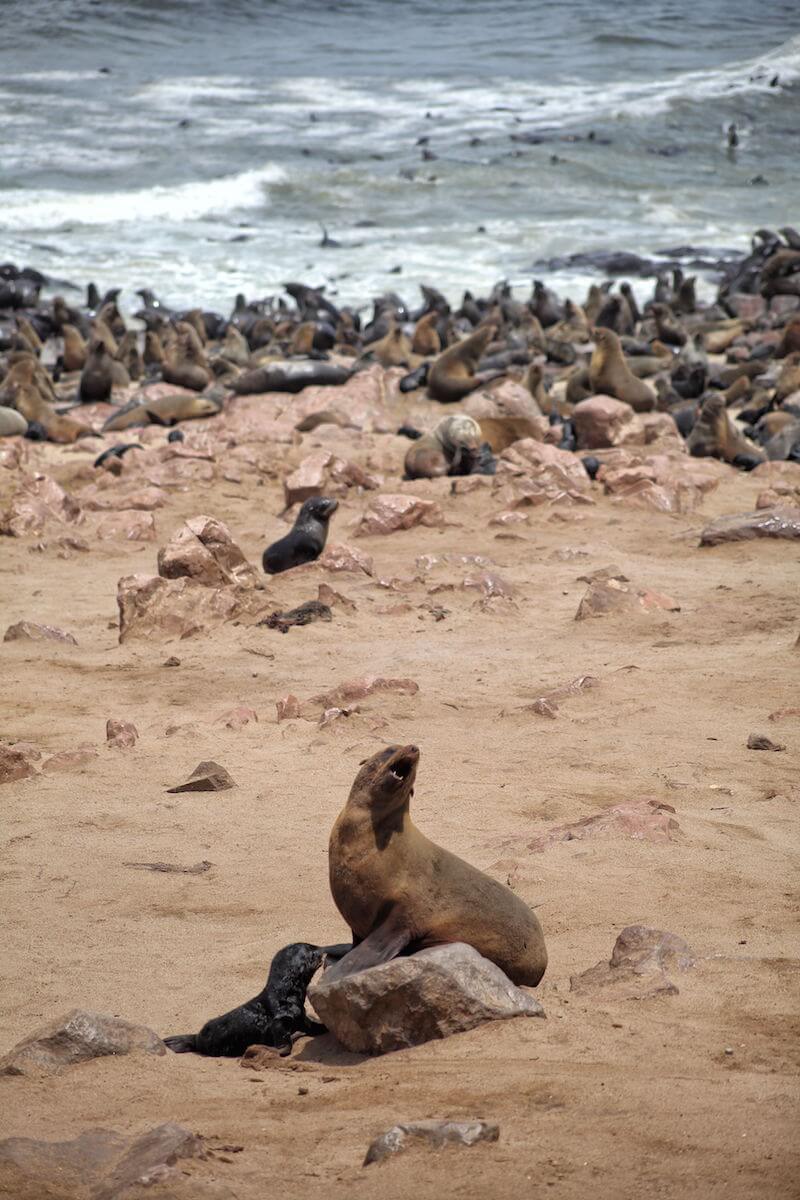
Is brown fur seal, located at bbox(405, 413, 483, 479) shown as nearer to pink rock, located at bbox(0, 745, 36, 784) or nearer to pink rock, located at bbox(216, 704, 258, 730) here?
pink rock, located at bbox(216, 704, 258, 730)

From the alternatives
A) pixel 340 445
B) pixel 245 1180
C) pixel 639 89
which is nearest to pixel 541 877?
pixel 245 1180

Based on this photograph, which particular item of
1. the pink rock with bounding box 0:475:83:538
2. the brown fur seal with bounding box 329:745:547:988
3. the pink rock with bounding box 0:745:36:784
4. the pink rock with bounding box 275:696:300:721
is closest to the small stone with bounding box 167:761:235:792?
the pink rock with bounding box 0:745:36:784

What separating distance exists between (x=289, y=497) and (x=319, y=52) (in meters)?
41.1

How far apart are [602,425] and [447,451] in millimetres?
1406

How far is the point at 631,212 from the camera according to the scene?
2811 centimetres

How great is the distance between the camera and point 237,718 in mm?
5691

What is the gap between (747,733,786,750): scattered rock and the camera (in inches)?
199

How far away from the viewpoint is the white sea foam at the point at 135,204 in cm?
2700

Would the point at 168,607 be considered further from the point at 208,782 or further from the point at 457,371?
the point at 457,371

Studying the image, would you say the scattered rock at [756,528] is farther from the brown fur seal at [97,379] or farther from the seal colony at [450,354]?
the brown fur seal at [97,379]

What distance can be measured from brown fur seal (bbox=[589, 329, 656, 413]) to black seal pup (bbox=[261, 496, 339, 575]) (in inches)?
195

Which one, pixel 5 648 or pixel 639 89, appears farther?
pixel 639 89

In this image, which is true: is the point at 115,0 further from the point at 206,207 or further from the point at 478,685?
the point at 478,685

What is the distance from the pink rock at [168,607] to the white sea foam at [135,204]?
21252 millimetres
